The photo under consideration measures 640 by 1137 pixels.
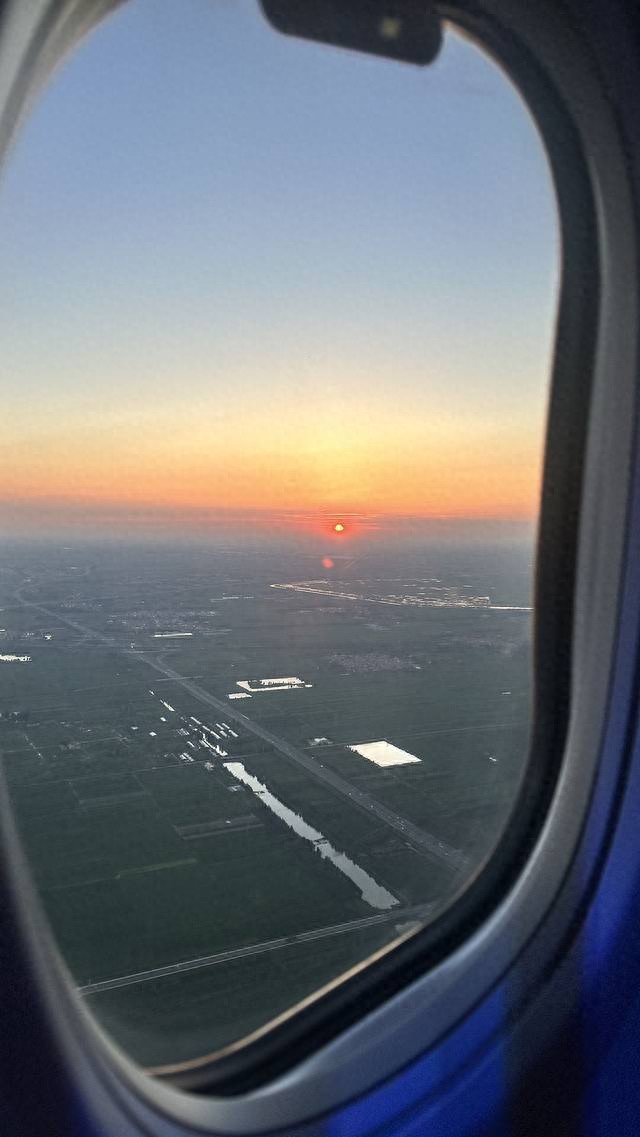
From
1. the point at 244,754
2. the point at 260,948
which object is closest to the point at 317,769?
the point at 244,754

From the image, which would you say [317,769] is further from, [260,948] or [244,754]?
[260,948]

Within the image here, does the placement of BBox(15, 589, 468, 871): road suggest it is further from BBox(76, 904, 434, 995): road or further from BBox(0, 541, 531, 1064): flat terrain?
BBox(76, 904, 434, 995): road

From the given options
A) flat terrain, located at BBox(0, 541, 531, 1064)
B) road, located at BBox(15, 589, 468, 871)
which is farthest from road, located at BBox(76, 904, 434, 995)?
road, located at BBox(15, 589, 468, 871)

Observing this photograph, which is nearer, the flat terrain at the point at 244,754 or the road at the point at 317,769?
the flat terrain at the point at 244,754

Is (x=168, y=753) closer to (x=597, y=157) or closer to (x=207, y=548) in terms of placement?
(x=207, y=548)

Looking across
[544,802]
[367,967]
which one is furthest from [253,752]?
[544,802]

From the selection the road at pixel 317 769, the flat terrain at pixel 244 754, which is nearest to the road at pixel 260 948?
the flat terrain at pixel 244 754

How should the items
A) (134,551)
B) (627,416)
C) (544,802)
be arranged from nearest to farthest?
(134,551), (627,416), (544,802)

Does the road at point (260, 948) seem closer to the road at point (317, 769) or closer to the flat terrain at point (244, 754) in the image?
the flat terrain at point (244, 754)
